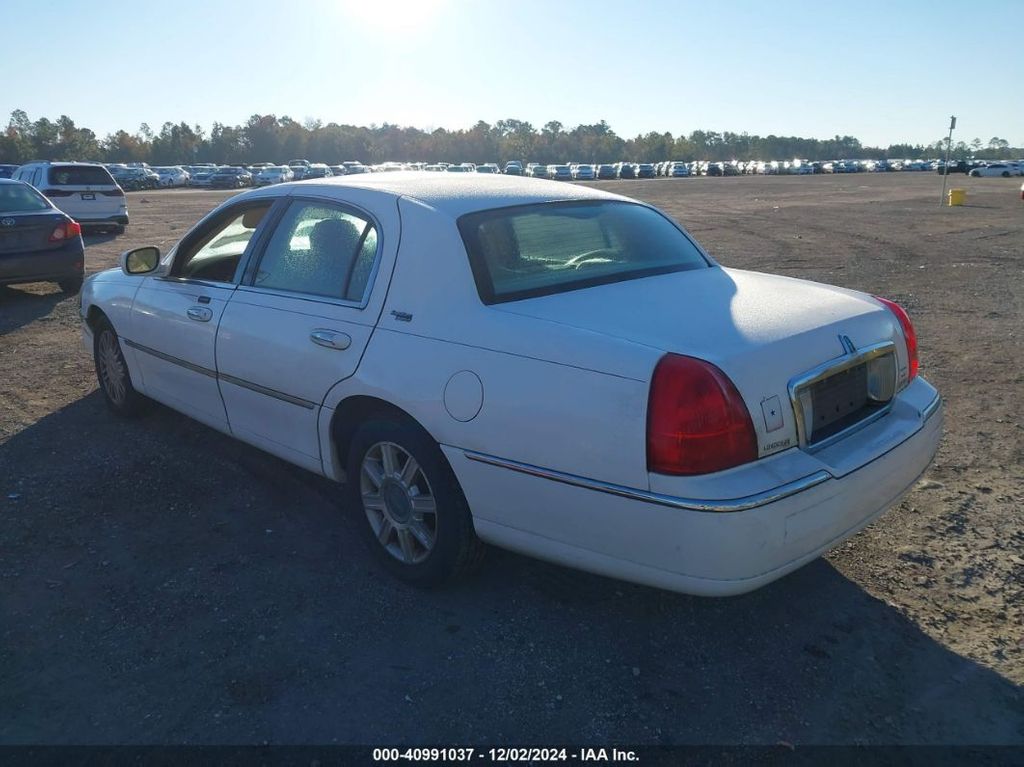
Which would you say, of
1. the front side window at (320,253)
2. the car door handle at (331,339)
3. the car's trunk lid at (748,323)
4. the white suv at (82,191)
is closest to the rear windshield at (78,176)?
the white suv at (82,191)

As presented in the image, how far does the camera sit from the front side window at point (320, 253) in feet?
12.5

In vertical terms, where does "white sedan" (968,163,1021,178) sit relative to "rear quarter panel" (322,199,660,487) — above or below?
above

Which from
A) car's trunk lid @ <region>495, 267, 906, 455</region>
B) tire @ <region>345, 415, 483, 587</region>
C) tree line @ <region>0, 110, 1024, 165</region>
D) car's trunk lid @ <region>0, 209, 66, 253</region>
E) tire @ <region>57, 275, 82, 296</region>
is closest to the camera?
car's trunk lid @ <region>495, 267, 906, 455</region>

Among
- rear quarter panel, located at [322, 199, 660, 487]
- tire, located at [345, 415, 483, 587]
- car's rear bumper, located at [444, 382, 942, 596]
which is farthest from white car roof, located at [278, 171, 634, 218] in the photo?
car's rear bumper, located at [444, 382, 942, 596]

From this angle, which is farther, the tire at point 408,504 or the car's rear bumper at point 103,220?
the car's rear bumper at point 103,220

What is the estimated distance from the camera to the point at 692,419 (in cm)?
273

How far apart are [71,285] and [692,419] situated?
34.3ft

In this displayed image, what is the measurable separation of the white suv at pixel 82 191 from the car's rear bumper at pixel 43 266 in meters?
9.13

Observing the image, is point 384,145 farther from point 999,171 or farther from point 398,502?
point 398,502

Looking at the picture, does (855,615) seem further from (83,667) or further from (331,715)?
(83,667)

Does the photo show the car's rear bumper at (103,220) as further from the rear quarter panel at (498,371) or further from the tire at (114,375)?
the rear quarter panel at (498,371)

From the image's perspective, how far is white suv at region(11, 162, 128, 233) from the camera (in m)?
18.9

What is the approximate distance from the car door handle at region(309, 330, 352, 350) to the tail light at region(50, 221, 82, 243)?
8446 millimetres

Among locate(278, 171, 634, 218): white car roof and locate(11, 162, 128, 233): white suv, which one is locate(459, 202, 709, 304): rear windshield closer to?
locate(278, 171, 634, 218): white car roof
